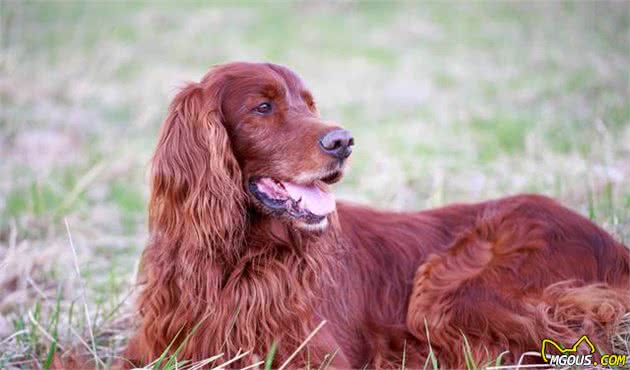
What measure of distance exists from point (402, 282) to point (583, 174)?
241cm

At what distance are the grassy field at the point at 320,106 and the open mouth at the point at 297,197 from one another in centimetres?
74

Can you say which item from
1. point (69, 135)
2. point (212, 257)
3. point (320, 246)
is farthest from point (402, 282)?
point (69, 135)

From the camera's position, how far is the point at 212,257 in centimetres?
330

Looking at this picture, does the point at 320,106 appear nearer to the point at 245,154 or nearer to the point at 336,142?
the point at 245,154

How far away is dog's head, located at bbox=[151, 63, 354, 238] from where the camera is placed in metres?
3.27

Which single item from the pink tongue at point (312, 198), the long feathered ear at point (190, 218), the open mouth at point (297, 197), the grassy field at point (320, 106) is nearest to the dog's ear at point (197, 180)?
the long feathered ear at point (190, 218)

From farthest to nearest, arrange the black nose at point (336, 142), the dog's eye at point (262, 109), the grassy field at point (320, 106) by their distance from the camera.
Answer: the grassy field at point (320, 106), the dog's eye at point (262, 109), the black nose at point (336, 142)

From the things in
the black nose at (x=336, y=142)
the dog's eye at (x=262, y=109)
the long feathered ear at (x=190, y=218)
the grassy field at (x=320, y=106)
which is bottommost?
the grassy field at (x=320, y=106)

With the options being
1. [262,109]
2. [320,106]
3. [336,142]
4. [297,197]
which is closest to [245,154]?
[262,109]

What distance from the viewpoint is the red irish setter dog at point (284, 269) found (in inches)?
130

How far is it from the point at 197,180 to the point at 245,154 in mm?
247

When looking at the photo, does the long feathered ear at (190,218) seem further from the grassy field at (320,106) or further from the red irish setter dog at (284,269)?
Answer: the grassy field at (320,106)

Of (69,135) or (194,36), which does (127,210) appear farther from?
(194,36)

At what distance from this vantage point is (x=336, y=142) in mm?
3227
